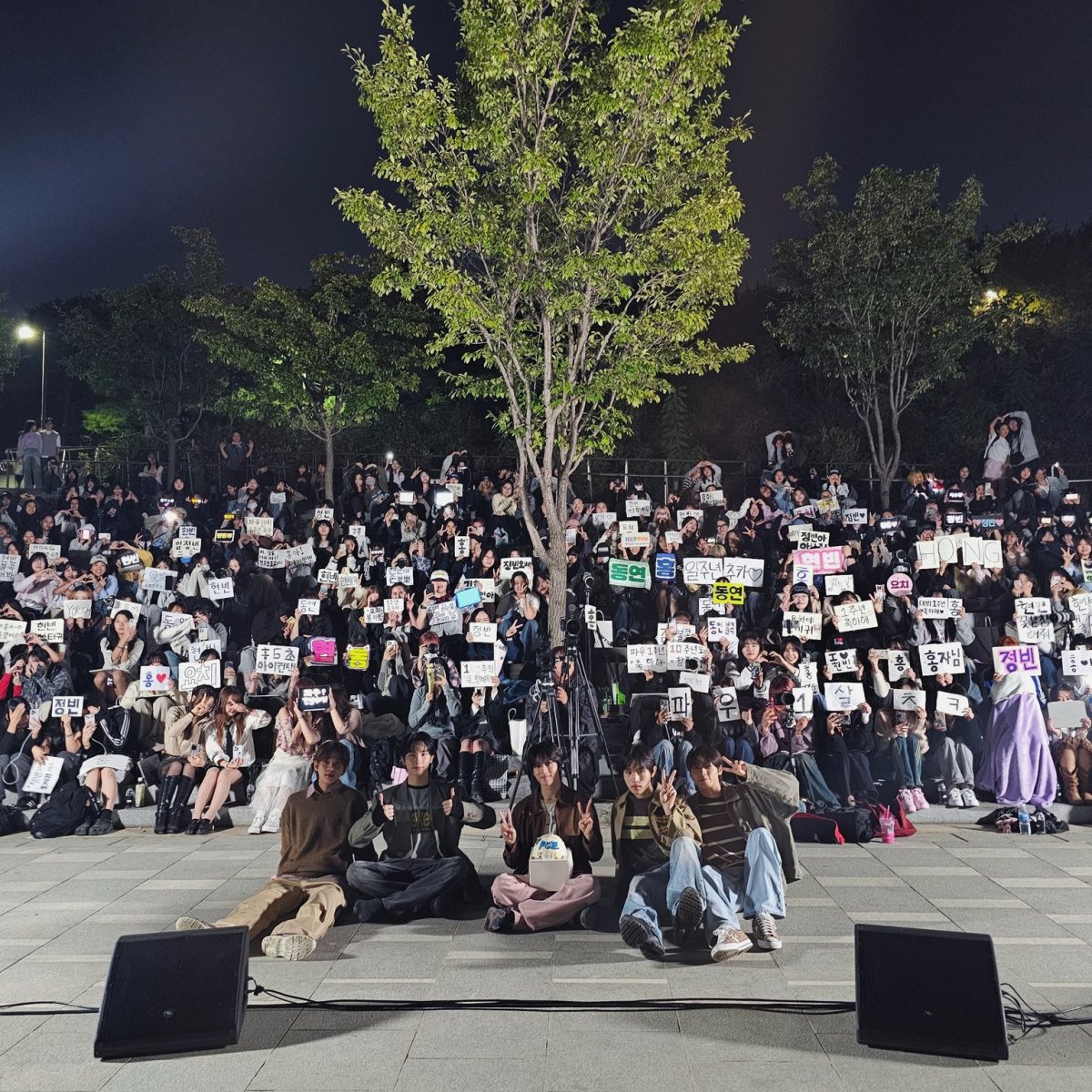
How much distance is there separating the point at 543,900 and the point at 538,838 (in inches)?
15.4

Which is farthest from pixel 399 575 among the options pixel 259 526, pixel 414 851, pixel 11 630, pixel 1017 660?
pixel 1017 660

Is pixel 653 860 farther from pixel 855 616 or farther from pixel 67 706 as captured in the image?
pixel 67 706

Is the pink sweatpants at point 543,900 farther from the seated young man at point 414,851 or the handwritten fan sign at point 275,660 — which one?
the handwritten fan sign at point 275,660

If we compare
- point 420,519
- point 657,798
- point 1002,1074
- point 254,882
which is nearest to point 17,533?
point 420,519

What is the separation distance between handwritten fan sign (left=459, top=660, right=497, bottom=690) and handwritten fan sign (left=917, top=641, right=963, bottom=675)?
4528 mm

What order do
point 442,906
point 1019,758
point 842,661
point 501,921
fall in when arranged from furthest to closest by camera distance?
point 842,661
point 1019,758
point 442,906
point 501,921

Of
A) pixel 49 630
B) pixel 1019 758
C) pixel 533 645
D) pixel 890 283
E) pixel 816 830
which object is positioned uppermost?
pixel 890 283

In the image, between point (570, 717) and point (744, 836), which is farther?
point (570, 717)

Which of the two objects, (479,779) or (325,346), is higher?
(325,346)

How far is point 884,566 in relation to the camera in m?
13.4

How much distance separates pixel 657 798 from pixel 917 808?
428 cm

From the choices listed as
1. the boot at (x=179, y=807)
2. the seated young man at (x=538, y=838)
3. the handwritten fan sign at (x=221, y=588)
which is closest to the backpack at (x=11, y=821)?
the boot at (x=179, y=807)

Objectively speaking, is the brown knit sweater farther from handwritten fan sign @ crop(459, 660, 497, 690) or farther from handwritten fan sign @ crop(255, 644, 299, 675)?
handwritten fan sign @ crop(255, 644, 299, 675)

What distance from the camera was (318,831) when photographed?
6848 mm
